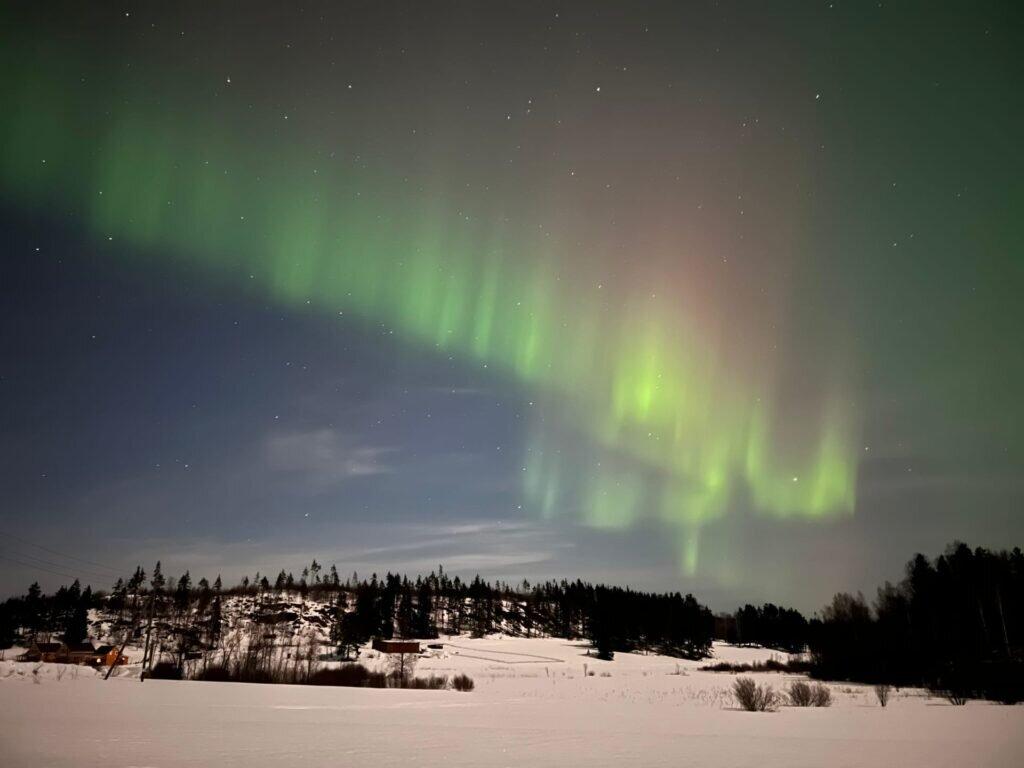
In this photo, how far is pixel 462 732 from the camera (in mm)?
17547

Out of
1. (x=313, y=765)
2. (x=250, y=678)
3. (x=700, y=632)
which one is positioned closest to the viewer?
(x=313, y=765)

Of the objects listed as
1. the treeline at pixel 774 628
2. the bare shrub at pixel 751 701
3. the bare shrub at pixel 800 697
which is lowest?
the treeline at pixel 774 628

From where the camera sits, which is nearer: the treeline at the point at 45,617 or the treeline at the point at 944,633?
the treeline at the point at 944,633

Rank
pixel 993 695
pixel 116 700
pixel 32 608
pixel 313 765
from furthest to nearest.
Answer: pixel 32 608, pixel 993 695, pixel 116 700, pixel 313 765

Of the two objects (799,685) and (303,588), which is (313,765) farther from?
(303,588)

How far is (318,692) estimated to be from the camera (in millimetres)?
33375

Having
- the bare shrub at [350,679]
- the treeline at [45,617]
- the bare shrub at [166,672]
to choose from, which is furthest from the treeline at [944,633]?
the treeline at [45,617]

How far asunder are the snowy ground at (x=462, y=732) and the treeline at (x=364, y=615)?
193 feet

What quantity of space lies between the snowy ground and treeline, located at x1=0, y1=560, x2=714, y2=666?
193ft

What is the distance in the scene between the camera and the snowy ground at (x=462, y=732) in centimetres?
1298

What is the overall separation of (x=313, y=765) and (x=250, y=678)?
37.1 m

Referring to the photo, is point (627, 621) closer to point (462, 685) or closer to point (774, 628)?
point (774, 628)

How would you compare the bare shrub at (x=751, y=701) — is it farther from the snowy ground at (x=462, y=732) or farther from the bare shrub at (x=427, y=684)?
the bare shrub at (x=427, y=684)

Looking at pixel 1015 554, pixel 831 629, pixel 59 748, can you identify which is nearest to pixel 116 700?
pixel 59 748
